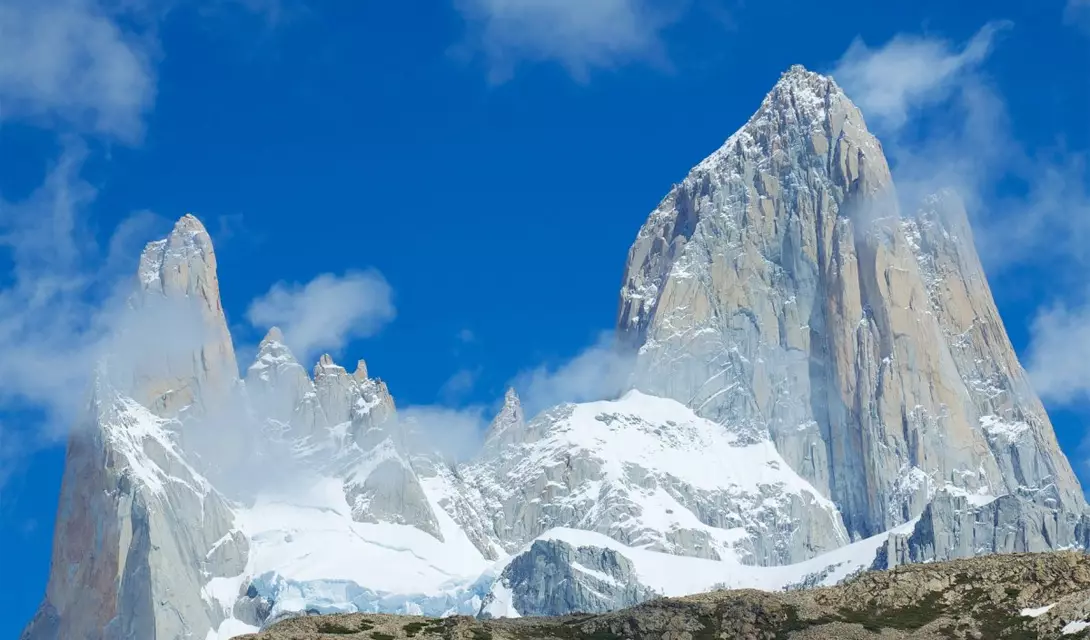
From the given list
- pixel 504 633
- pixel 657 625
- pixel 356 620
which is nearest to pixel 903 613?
pixel 657 625

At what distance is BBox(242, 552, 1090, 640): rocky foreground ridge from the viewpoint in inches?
5930

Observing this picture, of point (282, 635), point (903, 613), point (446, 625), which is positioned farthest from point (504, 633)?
point (903, 613)

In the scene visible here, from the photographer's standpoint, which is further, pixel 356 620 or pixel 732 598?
pixel 732 598

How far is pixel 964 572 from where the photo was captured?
547 ft

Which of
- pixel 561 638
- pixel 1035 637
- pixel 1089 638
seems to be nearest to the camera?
pixel 1089 638

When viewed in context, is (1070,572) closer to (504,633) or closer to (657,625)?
(657,625)

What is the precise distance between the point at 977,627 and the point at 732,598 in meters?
23.0

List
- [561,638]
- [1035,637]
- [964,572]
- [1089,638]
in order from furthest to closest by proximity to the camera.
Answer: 1. [964,572]
2. [561,638]
3. [1035,637]
4. [1089,638]

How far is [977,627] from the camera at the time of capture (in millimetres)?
151750

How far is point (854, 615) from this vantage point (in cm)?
15975

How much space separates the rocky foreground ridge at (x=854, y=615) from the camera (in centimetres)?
15062

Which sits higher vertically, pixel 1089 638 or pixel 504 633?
pixel 504 633

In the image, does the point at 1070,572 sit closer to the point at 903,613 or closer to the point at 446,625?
the point at 903,613

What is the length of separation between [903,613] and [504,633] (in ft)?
112
